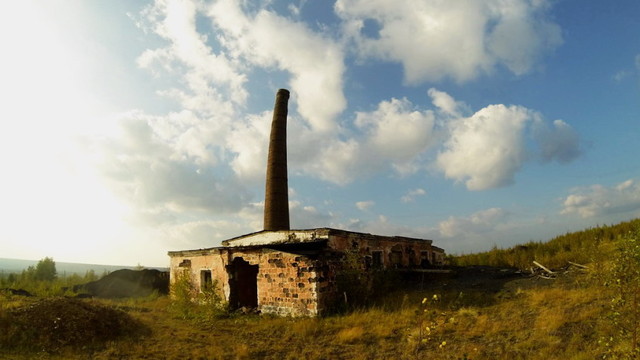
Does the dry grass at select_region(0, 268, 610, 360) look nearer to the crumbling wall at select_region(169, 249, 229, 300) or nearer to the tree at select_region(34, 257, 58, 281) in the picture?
the crumbling wall at select_region(169, 249, 229, 300)

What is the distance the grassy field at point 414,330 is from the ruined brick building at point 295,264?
0.78m

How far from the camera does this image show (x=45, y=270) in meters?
26.1

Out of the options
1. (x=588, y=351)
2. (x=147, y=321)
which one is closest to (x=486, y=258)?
(x=588, y=351)

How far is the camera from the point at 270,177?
23.6 metres

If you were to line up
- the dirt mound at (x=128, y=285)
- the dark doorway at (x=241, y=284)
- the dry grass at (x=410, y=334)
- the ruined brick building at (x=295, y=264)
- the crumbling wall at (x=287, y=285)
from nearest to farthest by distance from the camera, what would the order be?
the dry grass at (x=410, y=334), the crumbling wall at (x=287, y=285), the ruined brick building at (x=295, y=264), the dark doorway at (x=241, y=284), the dirt mound at (x=128, y=285)

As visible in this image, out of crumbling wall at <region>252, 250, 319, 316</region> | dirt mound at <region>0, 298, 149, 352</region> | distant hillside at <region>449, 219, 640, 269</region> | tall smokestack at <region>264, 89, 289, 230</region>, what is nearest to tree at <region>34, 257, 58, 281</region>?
tall smokestack at <region>264, 89, 289, 230</region>

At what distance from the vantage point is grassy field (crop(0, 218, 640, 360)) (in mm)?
7023

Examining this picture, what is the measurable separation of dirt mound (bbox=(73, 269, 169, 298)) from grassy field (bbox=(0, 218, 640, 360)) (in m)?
11.1

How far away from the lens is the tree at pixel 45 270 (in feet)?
84.2

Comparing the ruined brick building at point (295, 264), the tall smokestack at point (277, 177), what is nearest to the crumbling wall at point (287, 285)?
the ruined brick building at point (295, 264)

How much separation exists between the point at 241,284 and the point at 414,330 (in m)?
8.59

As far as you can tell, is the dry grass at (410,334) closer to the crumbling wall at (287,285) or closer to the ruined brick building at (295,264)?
the crumbling wall at (287,285)

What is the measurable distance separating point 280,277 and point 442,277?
8509 millimetres

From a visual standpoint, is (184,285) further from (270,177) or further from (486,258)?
(486,258)
